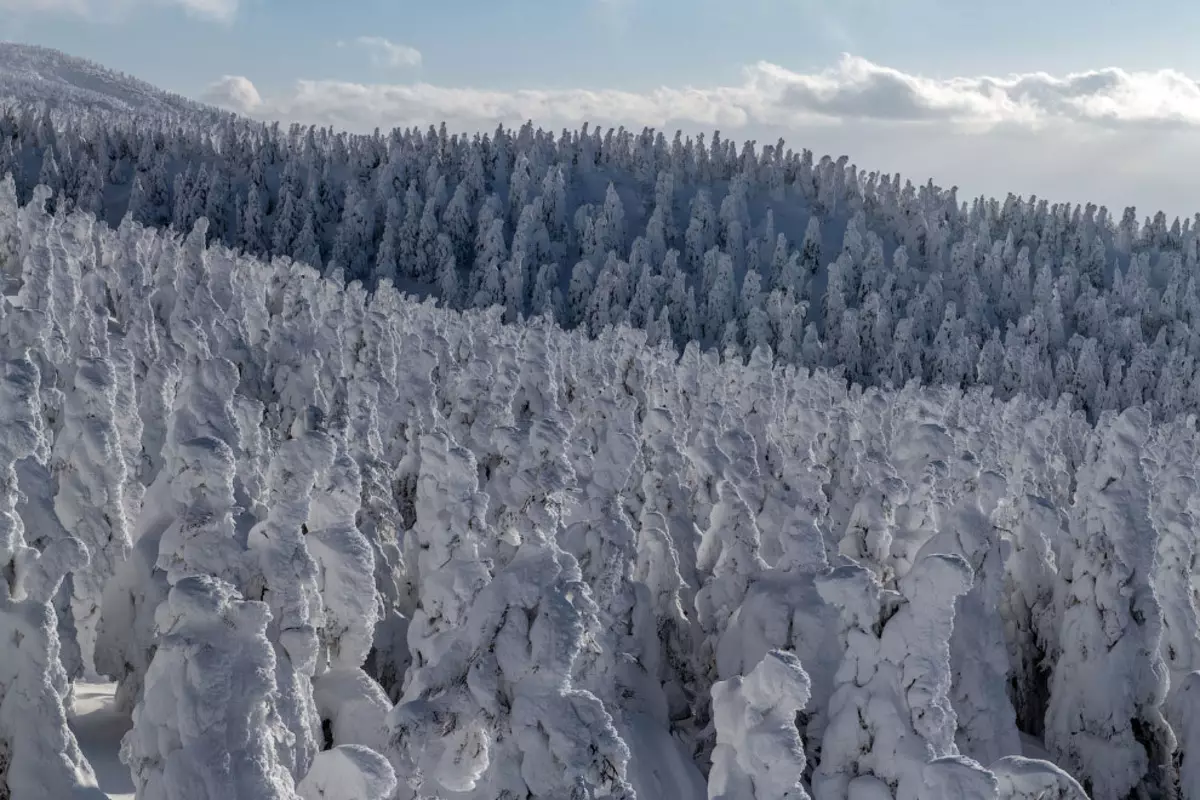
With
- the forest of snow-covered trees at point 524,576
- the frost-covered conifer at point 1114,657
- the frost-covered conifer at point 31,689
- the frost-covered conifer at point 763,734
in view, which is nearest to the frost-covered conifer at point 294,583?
the forest of snow-covered trees at point 524,576

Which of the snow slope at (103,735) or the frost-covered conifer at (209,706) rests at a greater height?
the frost-covered conifer at (209,706)

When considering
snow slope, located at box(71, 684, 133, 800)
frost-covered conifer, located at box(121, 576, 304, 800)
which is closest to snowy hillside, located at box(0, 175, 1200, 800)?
frost-covered conifer, located at box(121, 576, 304, 800)

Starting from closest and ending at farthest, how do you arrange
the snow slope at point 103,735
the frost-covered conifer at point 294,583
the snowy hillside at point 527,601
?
1. the snowy hillside at point 527,601
2. the frost-covered conifer at point 294,583
3. the snow slope at point 103,735

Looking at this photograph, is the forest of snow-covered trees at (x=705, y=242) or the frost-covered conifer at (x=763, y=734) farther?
the forest of snow-covered trees at (x=705, y=242)

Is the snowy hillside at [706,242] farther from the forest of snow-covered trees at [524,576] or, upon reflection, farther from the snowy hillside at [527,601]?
the snowy hillside at [527,601]

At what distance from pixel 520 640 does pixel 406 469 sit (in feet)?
49.3

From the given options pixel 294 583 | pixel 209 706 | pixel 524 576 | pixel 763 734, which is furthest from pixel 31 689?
pixel 763 734

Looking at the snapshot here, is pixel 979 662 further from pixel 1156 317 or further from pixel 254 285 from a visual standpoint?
pixel 1156 317

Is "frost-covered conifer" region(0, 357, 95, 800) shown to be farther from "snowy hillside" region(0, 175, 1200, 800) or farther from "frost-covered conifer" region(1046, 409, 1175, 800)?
"frost-covered conifer" region(1046, 409, 1175, 800)

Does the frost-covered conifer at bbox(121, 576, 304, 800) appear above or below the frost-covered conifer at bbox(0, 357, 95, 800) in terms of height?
above

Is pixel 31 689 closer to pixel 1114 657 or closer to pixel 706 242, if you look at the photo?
pixel 1114 657

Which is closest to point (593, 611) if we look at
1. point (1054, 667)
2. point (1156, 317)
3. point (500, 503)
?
point (500, 503)

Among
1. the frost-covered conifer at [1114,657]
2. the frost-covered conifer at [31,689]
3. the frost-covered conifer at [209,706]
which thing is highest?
the frost-covered conifer at [209,706]

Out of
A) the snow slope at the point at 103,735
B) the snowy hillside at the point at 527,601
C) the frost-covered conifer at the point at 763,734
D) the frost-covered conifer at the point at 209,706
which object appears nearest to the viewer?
the frost-covered conifer at the point at 209,706
